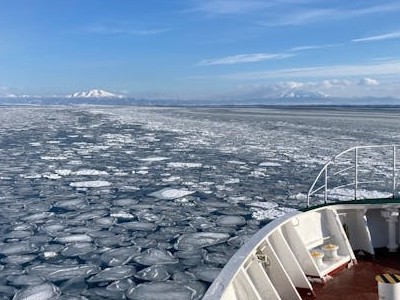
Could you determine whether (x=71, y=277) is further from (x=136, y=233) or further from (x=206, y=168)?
(x=206, y=168)

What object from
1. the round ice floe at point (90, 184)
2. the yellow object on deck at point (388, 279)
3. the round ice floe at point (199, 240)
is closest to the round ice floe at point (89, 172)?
the round ice floe at point (90, 184)

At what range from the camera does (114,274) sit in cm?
474

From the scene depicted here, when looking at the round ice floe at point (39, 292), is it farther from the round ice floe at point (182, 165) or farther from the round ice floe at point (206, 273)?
the round ice floe at point (182, 165)

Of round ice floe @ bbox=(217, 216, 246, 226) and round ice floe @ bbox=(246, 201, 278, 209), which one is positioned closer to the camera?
round ice floe @ bbox=(217, 216, 246, 226)

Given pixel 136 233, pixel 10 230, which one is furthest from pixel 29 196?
pixel 136 233

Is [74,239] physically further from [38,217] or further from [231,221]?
[231,221]

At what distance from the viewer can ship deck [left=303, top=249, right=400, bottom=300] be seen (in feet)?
10.9

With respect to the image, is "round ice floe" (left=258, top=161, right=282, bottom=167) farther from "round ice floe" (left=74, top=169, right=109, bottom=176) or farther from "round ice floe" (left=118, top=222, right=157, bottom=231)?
"round ice floe" (left=118, top=222, right=157, bottom=231)

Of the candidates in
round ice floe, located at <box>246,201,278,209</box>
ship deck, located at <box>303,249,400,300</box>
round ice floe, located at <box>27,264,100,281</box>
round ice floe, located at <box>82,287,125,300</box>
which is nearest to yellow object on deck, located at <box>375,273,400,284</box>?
ship deck, located at <box>303,249,400,300</box>

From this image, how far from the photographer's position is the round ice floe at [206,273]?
15.2 feet

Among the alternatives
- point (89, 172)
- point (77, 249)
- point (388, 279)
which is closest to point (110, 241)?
point (77, 249)

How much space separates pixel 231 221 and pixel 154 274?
221cm

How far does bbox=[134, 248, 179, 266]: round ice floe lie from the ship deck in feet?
6.69

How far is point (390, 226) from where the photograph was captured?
436cm
